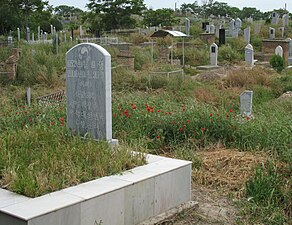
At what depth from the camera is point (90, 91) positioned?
6.21 metres

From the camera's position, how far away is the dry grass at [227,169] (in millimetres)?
6300

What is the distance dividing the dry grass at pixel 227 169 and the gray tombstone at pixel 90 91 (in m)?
1.33

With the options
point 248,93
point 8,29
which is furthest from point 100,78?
point 8,29

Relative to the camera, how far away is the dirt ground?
5.30m

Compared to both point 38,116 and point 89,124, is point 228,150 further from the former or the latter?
point 38,116

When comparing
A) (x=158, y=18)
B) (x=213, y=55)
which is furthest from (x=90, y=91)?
(x=158, y=18)

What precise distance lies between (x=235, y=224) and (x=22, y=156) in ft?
7.45

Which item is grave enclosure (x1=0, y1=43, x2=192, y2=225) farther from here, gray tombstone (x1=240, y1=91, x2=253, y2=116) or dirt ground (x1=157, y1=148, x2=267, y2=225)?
gray tombstone (x1=240, y1=91, x2=253, y2=116)

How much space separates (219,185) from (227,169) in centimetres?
39

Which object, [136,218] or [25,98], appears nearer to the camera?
[136,218]

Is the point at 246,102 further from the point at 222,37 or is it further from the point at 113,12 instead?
the point at 113,12

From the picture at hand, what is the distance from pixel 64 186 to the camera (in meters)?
4.71

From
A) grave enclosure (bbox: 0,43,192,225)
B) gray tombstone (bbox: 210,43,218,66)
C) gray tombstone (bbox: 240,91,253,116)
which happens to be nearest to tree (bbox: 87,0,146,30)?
gray tombstone (bbox: 210,43,218,66)

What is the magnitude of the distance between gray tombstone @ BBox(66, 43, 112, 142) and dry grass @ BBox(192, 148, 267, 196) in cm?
133
